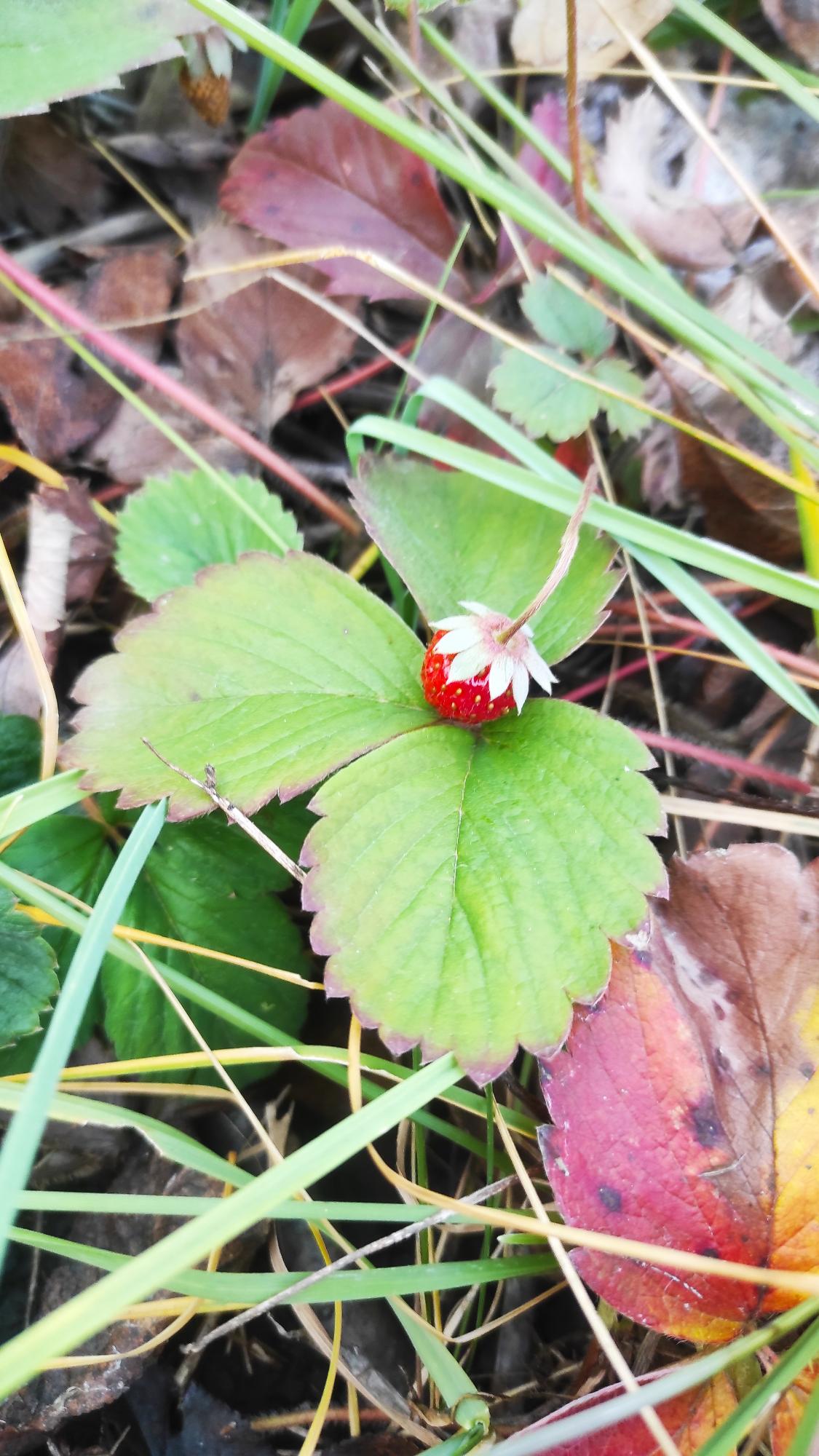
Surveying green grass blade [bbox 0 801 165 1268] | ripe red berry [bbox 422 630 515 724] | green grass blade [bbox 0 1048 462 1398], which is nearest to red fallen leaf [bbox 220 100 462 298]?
ripe red berry [bbox 422 630 515 724]

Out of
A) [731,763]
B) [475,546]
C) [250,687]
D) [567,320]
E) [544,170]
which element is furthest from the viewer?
[544,170]

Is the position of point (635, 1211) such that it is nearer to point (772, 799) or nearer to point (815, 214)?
point (772, 799)

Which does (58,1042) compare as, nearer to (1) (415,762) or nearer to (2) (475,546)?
(1) (415,762)

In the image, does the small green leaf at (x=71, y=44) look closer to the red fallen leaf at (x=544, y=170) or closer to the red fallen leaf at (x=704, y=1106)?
the red fallen leaf at (x=544, y=170)

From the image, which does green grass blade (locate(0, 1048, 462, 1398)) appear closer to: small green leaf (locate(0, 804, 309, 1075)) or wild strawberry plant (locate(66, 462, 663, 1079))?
wild strawberry plant (locate(66, 462, 663, 1079))

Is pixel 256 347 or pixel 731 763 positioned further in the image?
pixel 256 347

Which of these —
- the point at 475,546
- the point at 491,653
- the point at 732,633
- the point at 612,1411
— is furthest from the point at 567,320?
the point at 612,1411

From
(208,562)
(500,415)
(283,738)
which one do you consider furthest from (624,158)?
(283,738)
